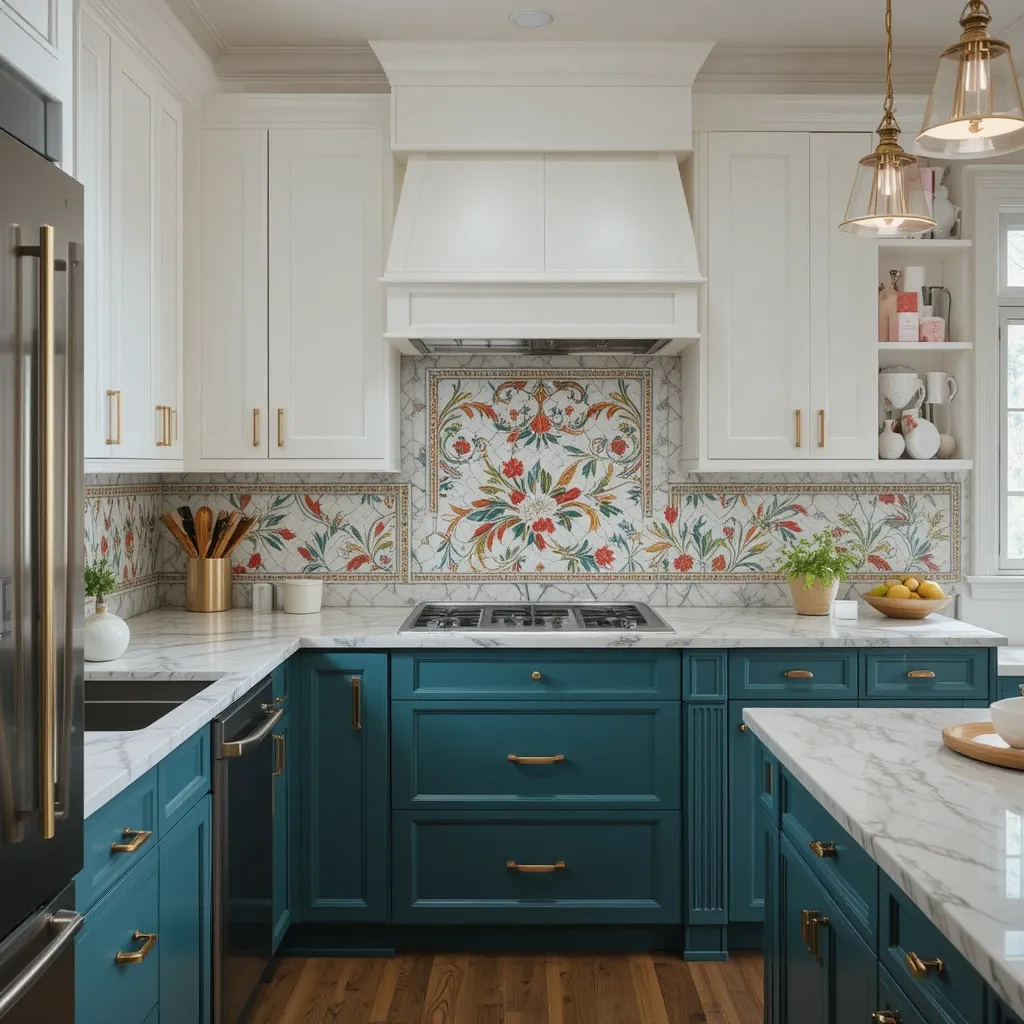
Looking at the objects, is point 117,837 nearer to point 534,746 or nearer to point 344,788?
point 344,788

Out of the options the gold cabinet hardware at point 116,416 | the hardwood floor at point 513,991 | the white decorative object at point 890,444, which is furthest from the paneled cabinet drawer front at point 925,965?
the white decorative object at point 890,444

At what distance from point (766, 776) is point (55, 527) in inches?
56.7

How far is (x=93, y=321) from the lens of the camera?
96.9 inches

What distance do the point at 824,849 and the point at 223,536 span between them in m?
2.36

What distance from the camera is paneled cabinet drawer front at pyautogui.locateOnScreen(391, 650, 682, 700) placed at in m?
2.99

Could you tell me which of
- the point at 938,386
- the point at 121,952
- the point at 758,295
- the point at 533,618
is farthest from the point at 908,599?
the point at 121,952

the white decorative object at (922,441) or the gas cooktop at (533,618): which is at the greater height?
the white decorative object at (922,441)

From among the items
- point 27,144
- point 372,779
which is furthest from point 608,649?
point 27,144

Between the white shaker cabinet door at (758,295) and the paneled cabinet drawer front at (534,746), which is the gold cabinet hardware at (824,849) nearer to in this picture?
the paneled cabinet drawer front at (534,746)

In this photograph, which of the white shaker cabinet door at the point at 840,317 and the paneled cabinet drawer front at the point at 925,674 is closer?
the paneled cabinet drawer front at the point at 925,674

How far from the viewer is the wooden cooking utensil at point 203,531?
340cm

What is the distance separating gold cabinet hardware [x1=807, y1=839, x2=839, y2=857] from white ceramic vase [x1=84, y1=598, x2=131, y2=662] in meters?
1.72

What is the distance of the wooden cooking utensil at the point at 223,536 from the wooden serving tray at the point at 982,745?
2387 mm

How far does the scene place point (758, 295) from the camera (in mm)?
3287
